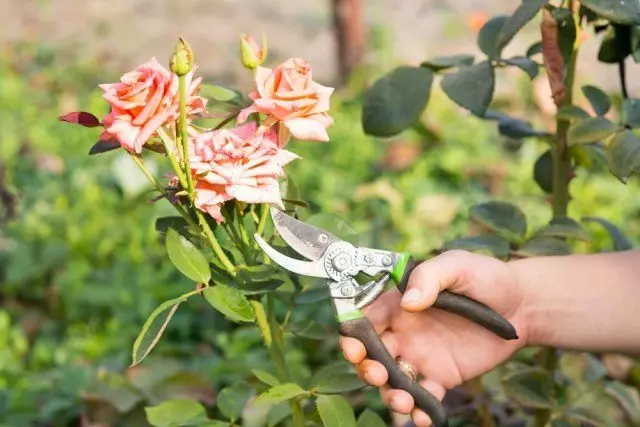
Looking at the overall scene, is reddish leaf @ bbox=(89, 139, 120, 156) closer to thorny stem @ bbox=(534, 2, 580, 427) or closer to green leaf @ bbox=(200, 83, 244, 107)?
green leaf @ bbox=(200, 83, 244, 107)

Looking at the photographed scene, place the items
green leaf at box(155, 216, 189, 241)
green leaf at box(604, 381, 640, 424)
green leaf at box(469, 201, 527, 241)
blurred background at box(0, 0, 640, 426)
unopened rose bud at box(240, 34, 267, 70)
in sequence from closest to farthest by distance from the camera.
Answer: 1. unopened rose bud at box(240, 34, 267, 70)
2. green leaf at box(155, 216, 189, 241)
3. green leaf at box(469, 201, 527, 241)
4. green leaf at box(604, 381, 640, 424)
5. blurred background at box(0, 0, 640, 426)

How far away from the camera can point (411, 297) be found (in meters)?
1.26

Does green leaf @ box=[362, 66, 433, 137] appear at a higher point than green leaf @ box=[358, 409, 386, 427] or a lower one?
higher

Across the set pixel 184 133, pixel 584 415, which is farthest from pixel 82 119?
pixel 584 415

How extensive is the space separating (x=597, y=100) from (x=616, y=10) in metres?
0.25

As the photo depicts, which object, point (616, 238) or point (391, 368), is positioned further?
point (616, 238)

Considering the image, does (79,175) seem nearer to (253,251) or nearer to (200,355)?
(200,355)

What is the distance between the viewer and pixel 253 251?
A: 51.8 inches

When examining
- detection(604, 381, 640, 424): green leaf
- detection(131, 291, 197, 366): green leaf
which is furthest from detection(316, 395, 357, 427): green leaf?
detection(604, 381, 640, 424): green leaf

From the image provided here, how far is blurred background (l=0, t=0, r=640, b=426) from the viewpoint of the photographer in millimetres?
2137

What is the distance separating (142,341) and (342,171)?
2312 millimetres

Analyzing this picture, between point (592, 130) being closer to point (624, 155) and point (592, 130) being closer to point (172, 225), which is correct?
point (624, 155)

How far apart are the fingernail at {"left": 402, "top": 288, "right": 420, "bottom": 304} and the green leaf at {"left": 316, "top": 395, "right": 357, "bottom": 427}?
18cm

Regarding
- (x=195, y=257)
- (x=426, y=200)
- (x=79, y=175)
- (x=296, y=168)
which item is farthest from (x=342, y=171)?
(x=195, y=257)
